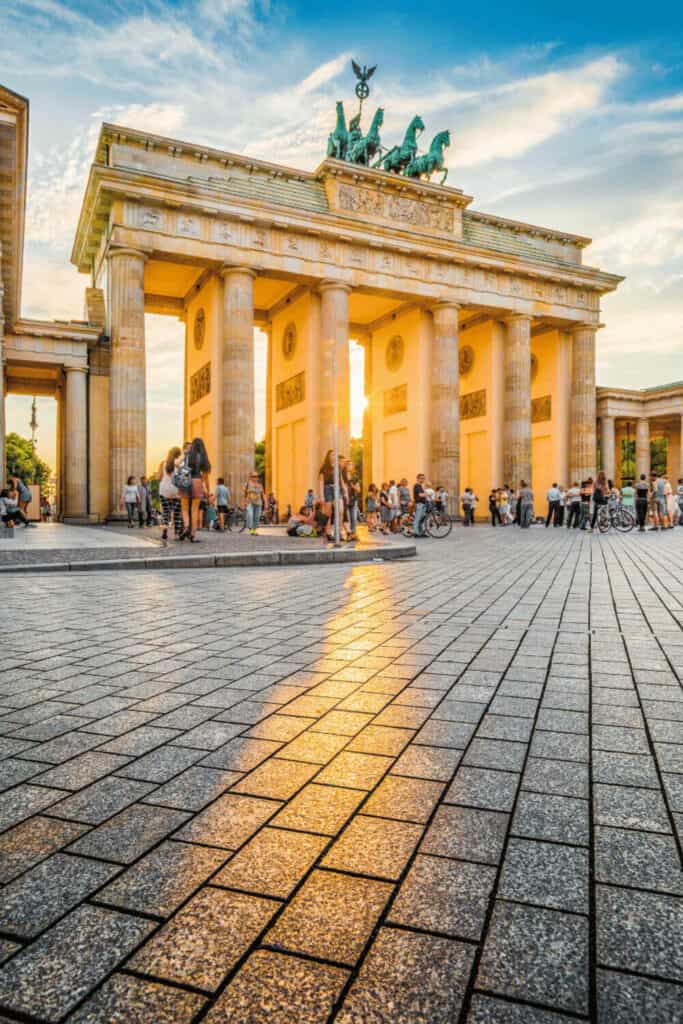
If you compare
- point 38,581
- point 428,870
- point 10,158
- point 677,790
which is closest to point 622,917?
point 428,870

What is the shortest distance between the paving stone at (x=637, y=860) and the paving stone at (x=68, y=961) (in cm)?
118

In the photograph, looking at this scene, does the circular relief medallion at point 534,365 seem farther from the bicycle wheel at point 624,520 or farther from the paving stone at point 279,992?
the paving stone at point 279,992

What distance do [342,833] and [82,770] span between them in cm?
106

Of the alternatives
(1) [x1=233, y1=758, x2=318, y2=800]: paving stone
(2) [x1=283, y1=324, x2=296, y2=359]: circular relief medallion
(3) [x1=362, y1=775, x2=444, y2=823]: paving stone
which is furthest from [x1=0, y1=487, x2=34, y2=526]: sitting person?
(2) [x1=283, y1=324, x2=296, y2=359]: circular relief medallion

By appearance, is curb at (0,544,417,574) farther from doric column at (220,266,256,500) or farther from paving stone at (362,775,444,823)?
doric column at (220,266,256,500)

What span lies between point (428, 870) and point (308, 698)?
65.1 inches

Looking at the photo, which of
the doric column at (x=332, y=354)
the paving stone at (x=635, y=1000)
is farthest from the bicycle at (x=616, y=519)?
the paving stone at (x=635, y=1000)

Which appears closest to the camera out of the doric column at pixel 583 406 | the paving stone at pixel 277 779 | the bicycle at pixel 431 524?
the paving stone at pixel 277 779

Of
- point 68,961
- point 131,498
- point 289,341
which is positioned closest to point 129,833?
point 68,961

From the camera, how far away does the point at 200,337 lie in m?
34.5

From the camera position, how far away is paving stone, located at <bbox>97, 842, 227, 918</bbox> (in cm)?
168

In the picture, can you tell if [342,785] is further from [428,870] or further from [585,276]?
[585,276]

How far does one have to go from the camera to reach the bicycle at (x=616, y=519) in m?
22.8

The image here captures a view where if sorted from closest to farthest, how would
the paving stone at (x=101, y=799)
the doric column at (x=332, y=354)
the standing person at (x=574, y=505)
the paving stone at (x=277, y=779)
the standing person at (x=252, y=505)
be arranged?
1. the paving stone at (x=101, y=799)
2. the paving stone at (x=277, y=779)
3. the standing person at (x=252, y=505)
4. the standing person at (x=574, y=505)
5. the doric column at (x=332, y=354)
